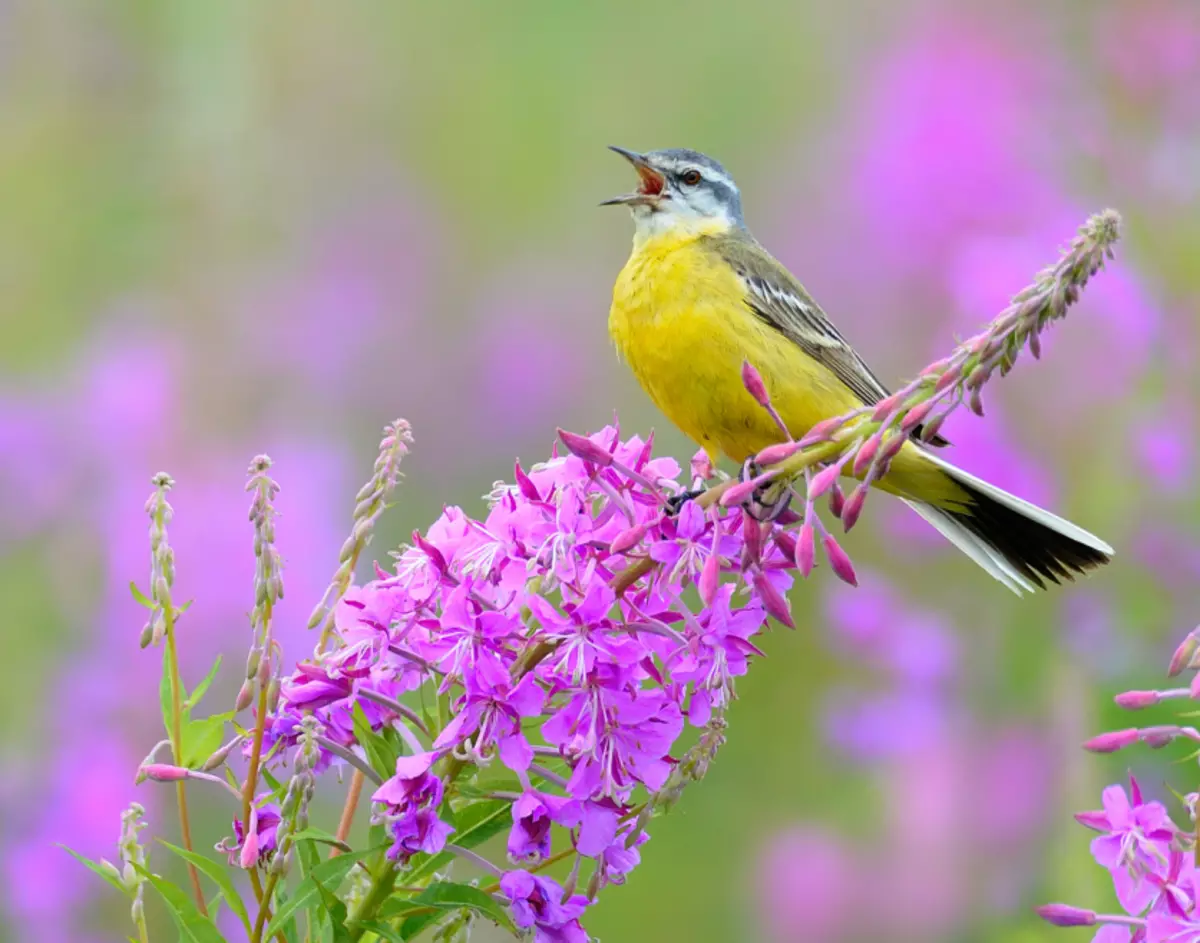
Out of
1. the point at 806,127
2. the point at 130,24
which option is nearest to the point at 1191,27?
the point at 806,127

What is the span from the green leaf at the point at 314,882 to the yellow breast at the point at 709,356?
2402 millimetres

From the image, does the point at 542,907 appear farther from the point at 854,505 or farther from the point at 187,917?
the point at 854,505

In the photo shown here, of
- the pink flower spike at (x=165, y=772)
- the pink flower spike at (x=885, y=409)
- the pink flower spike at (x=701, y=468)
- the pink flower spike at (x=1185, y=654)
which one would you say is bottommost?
the pink flower spike at (x=1185, y=654)

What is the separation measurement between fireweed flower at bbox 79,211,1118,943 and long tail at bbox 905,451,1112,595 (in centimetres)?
87

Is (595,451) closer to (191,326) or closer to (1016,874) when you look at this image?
(1016,874)

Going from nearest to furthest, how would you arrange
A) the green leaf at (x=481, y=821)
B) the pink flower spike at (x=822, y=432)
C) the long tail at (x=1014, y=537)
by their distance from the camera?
the pink flower spike at (x=822, y=432), the green leaf at (x=481, y=821), the long tail at (x=1014, y=537)

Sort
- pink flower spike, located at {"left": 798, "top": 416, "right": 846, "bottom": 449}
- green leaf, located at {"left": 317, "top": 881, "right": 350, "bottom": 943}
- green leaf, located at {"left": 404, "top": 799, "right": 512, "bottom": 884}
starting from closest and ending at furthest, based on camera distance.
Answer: green leaf, located at {"left": 317, "top": 881, "right": 350, "bottom": 943}
pink flower spike, located at {"left": 798, "top": 416, "right": 846, "bottom": 449}
green leaf, located at {"left": 404, "top": 799, "right": 512, "bottom": 884}

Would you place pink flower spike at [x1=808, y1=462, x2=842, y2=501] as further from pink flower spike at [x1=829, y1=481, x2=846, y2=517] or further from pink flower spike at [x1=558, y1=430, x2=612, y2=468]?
pink flower spike at [x1=558, y1=430, x2=612, y2=468]

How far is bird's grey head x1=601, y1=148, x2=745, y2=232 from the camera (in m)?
5.17

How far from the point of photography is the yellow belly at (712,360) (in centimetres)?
425

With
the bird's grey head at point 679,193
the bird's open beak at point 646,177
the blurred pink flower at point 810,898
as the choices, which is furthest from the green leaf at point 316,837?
the blurred pink flower at point 810,898

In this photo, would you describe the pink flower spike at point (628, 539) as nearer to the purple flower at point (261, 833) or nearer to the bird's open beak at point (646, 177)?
the purple flower at point (261, 833)

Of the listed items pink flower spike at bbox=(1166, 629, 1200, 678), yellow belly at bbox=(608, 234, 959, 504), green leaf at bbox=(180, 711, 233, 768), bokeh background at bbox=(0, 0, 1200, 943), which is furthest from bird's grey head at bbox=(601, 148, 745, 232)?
pink flower spike at bbox=(1166, 629, 1200, 678)

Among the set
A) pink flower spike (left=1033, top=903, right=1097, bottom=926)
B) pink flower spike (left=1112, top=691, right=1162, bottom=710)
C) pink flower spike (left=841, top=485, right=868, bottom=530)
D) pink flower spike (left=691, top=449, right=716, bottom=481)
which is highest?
pink flower spike (left=691, top=449, right=716, bottom=481)
